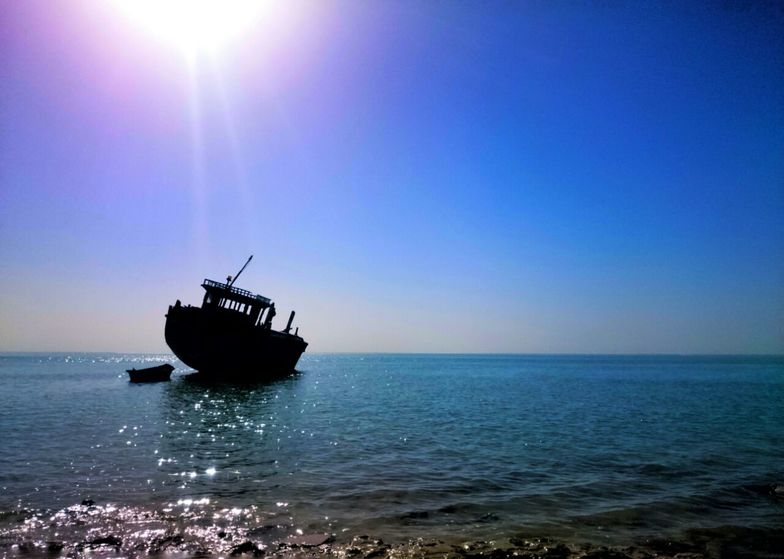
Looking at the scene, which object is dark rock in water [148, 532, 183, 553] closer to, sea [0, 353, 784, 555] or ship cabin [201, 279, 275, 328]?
sea [0, 353, 784, 555]

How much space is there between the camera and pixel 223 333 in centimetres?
4697

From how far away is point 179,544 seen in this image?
28.1ft

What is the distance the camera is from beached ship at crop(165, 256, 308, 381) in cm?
4603

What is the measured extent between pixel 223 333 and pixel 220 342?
3.20 ft

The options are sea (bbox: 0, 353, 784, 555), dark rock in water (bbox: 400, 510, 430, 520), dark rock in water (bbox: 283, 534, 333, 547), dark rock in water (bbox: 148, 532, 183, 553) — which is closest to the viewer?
dark rock in water (bbox: 148, 532, 183, 553)

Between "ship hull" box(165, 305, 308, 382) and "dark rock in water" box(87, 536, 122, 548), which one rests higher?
"ship hull" box(165, 305, 308, 382)

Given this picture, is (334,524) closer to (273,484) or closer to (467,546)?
(467,546)

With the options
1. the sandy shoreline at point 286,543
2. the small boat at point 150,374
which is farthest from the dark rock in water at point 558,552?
the small boat at point 150,374

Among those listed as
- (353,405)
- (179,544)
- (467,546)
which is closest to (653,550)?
(467,546)

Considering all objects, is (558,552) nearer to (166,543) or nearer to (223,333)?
(166,543)

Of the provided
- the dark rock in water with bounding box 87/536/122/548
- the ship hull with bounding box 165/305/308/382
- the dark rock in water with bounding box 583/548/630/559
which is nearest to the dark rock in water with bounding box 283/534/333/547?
the dark rock in water with bounding box 87/536/122/548

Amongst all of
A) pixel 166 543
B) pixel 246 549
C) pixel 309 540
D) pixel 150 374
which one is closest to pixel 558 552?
pixel 309 540

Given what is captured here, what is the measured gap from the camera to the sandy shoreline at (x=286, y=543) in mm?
8102

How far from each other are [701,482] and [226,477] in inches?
536
